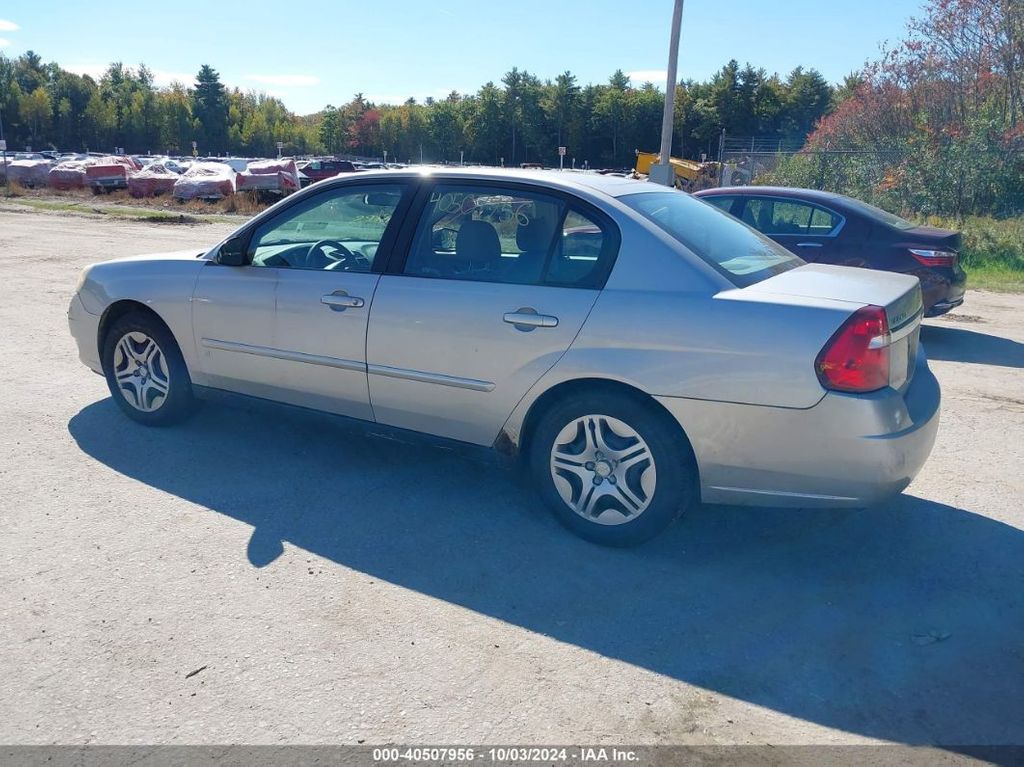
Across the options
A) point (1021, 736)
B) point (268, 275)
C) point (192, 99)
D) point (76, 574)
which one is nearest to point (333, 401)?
point (268, 275)

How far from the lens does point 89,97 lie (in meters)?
100

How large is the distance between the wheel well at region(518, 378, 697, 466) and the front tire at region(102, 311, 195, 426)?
7.85 feet

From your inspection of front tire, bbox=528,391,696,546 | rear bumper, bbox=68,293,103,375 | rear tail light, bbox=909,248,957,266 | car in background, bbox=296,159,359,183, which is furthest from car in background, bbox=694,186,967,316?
car in background, bbox=296,159,359,183

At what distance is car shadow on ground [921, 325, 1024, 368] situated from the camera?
8.17 m

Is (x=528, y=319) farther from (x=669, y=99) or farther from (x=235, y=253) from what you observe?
(x=669, y=99)

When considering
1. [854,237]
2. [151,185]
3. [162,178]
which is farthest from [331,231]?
[162,178]

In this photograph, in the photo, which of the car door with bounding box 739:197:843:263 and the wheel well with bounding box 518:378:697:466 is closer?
the wheel well with bounding box 518:378:697:466

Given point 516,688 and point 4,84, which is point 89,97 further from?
point 516,688

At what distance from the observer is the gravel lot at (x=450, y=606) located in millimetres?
2885

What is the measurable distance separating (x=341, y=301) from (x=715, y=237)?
6.55 feet

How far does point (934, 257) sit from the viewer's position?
28.6 ft

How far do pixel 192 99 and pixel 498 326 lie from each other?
110586 millimetres

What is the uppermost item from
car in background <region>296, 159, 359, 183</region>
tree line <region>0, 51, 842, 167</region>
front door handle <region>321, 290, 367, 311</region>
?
tree line <region>0, 51, 842, 167</region>

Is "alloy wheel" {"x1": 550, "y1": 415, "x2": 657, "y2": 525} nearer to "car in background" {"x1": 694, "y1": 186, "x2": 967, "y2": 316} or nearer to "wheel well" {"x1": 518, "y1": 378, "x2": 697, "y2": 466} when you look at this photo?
"wheel well" {"x1": 518, "y1": 378, "x2": 697, "y2": 466}
